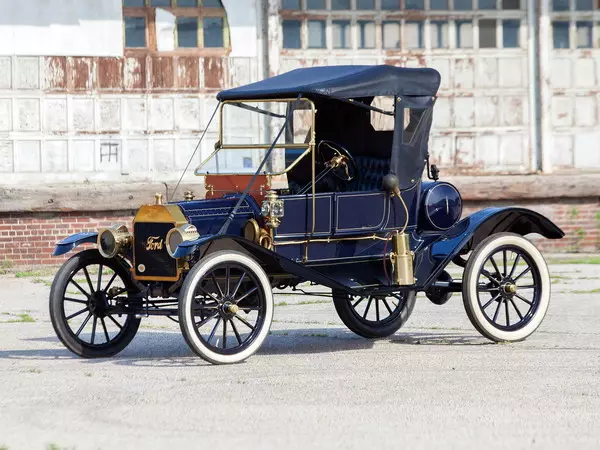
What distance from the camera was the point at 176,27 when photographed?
1872 centimetres

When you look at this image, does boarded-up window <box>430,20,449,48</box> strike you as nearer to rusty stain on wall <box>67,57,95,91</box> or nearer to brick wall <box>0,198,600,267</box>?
rusty stain on wall <box>67,57,95,91</box>

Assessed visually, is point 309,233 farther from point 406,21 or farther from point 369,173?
point 406,21

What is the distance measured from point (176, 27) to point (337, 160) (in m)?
9.19

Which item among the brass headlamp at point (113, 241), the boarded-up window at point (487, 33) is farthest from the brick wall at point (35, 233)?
the brass headlamp at point (113, 241)

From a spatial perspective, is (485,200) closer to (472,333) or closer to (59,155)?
(59,155)

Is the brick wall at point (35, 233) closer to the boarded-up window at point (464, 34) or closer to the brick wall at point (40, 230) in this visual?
the brick wall at point (40, 230)

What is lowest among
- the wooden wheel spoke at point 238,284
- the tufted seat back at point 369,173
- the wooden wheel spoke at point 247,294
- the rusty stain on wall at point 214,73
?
the wooden wheel spoke at point 247,294

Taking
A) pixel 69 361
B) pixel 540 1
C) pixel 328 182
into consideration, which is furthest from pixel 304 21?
pixel 69 361

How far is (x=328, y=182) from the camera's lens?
1020cm

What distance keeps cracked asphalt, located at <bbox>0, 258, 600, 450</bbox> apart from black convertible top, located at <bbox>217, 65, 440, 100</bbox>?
6.09ft

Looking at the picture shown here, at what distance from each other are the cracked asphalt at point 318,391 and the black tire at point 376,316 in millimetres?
102

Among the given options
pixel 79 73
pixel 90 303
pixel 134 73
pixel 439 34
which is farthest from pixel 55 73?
pixel 90 303

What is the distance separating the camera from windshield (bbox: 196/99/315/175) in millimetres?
9727

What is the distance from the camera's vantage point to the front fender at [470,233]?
9.95 metres
